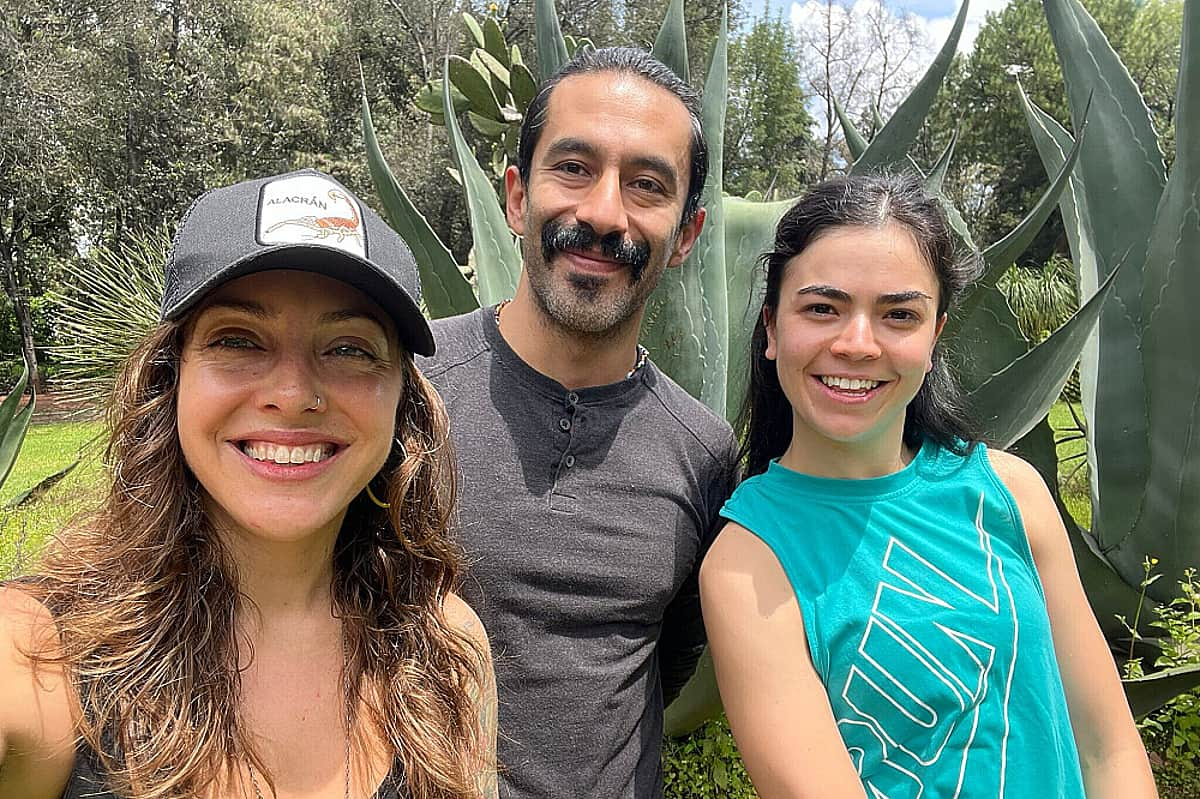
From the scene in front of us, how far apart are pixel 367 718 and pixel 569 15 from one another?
17.0 metres

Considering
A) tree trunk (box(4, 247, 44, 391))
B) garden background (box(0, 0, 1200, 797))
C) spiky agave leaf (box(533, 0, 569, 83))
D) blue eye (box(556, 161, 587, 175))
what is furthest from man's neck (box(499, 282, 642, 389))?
tree trunk (box(4, 247, 44, 391))

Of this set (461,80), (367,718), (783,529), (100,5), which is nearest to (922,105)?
(783,529)

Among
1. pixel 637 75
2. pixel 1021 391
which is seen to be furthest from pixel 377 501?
pixel 1021 391

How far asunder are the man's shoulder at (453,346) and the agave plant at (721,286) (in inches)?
21.4

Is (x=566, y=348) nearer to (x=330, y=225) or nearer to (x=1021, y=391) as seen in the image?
(x=330, y=225)

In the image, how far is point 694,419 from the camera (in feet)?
5.16

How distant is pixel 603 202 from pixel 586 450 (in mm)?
371

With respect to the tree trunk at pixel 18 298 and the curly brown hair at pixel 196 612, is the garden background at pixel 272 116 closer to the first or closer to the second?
the tree trunk at pixel 18 298

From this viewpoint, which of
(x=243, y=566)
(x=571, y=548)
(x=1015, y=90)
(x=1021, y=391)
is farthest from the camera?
(x=1015, y=90)

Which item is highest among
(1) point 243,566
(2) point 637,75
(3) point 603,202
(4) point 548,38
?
(4) point 548,38

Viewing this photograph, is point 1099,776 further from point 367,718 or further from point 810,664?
point 367,718

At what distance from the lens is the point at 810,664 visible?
1.15 metres

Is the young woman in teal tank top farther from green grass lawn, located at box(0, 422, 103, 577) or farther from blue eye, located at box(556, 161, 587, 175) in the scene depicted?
green grass lawn, located at box(0, 422, 103, 577)

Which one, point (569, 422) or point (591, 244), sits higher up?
Result: point (591, 244)
